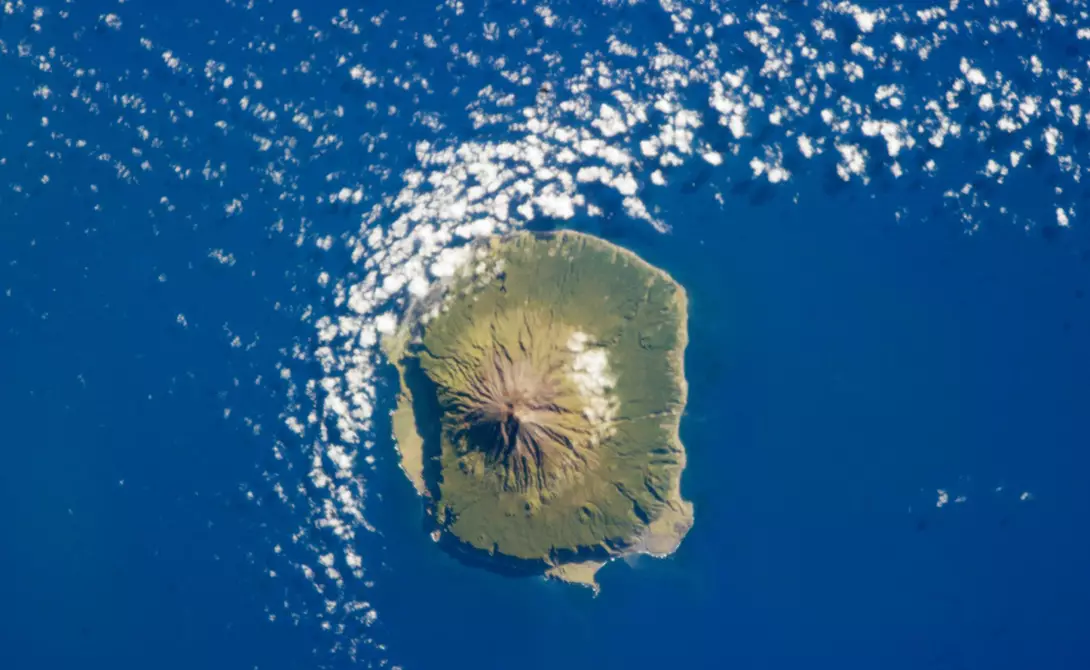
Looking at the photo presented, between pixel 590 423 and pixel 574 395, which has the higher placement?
pixel 574 395

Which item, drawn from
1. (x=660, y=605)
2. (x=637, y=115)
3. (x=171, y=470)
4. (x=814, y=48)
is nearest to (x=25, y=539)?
(x=171, y=470)

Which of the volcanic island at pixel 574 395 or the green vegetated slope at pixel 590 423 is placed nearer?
the volcanic island at pixel 574 395

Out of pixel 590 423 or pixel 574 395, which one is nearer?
pixel 574 395
